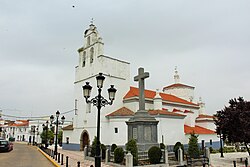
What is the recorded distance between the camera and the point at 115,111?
28062 mm

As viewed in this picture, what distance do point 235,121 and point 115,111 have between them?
567 inches

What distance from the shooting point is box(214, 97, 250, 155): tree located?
16531 mm

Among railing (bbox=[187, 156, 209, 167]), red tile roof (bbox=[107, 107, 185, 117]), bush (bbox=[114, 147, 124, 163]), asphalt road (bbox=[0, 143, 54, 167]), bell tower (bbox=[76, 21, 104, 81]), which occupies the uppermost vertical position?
bell tower (bbox=[76, 21, 104, 81])

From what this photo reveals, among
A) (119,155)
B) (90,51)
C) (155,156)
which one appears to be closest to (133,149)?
(155,156)

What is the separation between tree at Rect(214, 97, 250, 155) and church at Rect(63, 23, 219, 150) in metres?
8.45

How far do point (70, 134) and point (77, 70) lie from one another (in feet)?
30.5

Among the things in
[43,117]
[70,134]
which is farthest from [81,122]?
[43,117]

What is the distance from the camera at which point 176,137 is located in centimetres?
2667

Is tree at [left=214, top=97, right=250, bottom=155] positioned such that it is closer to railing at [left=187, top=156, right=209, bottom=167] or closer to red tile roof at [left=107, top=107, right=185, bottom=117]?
railing at [left=187, top=156, right=209, bottom=167]

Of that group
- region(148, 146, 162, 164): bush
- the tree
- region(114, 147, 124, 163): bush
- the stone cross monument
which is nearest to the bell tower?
the stone cross monument

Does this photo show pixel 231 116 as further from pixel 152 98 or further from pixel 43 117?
pixel 43 117

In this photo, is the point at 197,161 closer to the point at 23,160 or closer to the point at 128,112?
the point at 128,112

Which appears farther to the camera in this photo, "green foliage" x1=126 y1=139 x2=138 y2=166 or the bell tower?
the bell tower

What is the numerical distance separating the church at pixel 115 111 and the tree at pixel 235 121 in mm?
8446
